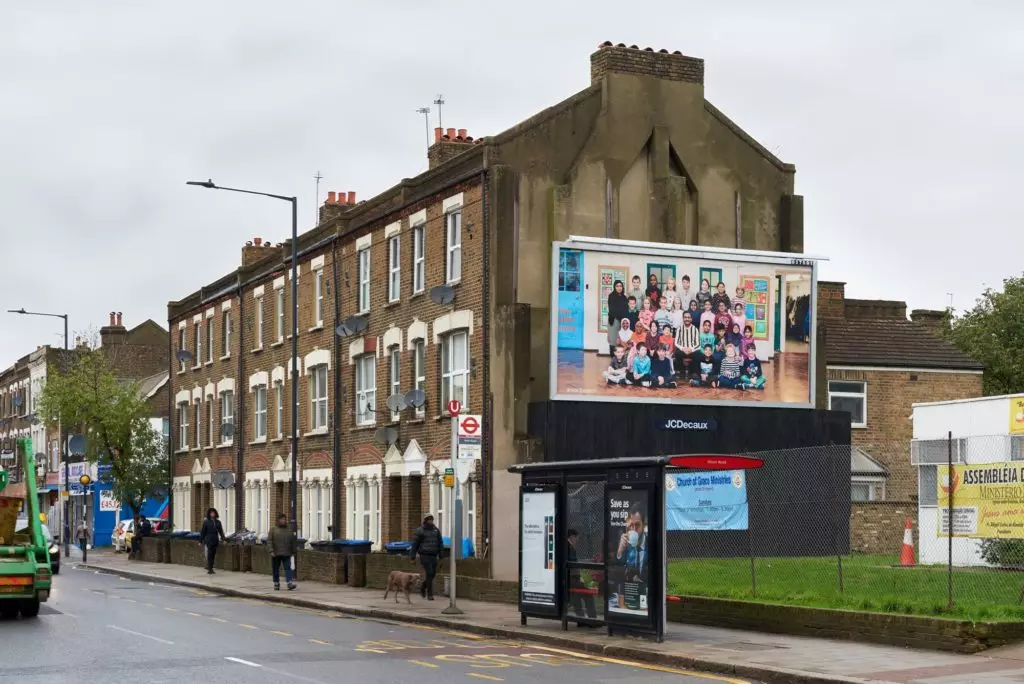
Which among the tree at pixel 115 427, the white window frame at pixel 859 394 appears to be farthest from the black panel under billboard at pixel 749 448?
the tree at pixel 115 427

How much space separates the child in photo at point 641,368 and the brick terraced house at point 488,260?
2.16m

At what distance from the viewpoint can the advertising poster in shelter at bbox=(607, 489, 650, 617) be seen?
21.4 meters

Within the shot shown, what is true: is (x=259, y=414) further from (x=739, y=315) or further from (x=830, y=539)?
(x=830, y=539)

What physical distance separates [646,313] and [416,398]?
6.00 metres

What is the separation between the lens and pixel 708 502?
2669 cm

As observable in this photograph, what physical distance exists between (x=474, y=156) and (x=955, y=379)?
20.9 meters

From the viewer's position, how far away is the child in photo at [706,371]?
36531 mm

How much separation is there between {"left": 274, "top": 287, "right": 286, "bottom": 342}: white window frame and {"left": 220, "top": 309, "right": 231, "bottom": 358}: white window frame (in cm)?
611

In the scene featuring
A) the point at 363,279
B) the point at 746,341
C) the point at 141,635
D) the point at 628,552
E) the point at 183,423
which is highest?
the point at 363,279

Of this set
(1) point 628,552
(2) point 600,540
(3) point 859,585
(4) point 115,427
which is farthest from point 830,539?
(4) point 115,427

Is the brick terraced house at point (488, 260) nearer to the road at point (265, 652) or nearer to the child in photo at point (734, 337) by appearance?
the child in photo at point (734, 337)

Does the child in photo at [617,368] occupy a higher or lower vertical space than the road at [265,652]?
higher

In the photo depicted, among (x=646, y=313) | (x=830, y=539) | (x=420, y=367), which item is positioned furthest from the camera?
(x=420, y=367)

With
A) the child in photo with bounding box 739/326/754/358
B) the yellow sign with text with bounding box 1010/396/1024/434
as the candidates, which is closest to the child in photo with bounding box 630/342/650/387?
the child in photo with bounding box 739/326/754/358
